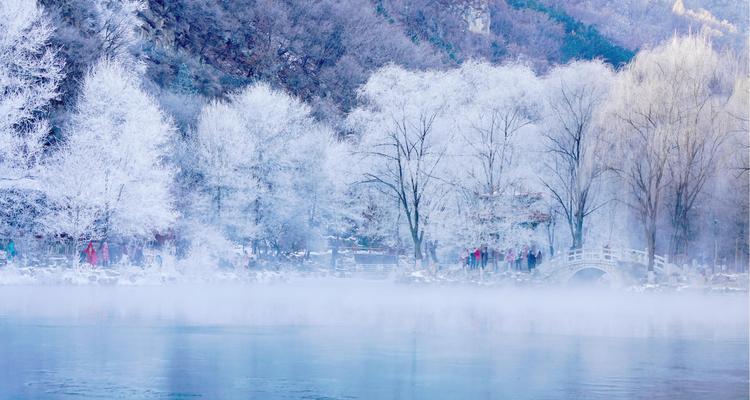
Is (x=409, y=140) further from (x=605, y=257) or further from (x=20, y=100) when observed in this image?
(x=20, y=100)

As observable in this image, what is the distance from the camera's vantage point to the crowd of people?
5495cm

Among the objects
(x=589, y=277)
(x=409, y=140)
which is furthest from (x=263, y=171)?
(x=589, y=277)

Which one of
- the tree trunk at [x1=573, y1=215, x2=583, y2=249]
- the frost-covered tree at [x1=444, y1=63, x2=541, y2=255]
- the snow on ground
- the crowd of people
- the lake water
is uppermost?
the frost-covered tree at [x1=444, y1=63, x2=541, y2=255]

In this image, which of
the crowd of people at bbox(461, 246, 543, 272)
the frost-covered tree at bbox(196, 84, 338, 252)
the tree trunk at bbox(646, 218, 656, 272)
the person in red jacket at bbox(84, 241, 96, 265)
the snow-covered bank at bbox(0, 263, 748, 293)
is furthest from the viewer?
the frost-covered tree at bbox(196, 84, 338, 252)

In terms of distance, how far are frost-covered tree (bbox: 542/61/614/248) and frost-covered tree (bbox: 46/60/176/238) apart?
1911 cm

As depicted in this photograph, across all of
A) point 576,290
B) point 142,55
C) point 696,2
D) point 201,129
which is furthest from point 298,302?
point 696,2

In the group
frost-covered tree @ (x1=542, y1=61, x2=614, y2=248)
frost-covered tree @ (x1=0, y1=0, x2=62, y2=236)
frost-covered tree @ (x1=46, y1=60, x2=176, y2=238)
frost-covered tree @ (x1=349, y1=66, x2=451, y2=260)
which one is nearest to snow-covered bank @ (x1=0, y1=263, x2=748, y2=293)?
frost-covered tree @ (x1=46, y1=60, x2=176, y2=238)

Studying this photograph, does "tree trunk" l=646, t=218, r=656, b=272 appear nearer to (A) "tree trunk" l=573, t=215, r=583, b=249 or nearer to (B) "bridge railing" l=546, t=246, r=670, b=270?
(B) "bridge railing" l=546, t=246, r=670, b=270

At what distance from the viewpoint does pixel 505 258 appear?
57781mm

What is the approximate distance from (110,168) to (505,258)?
21.1 metres

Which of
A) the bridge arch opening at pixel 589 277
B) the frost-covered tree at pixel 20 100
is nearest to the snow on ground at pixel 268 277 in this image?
the bridge arch opening at pixel 589 277

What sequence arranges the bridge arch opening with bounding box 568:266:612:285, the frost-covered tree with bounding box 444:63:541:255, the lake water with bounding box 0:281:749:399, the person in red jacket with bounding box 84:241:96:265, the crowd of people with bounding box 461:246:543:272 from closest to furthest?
the lake water with bounding box 0:281:749:399
the person in red jacket with bounding box 84:241:96:265
the bridge arch opening with bounding box 568:266:612:285
the frost-covered tree with bounding box 444:63:541:255
the crowd of people with bounding box 461:246:543:272

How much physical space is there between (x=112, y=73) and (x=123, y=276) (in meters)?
11.6

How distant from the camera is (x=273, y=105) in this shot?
2589 inches
